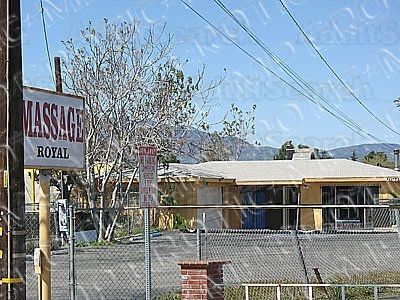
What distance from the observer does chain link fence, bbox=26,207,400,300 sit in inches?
607

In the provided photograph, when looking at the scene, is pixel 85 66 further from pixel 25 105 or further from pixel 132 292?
pixel 25 105

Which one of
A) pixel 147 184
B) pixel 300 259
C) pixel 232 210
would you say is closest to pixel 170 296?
pixel 300 259

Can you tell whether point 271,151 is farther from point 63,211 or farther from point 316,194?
point 63,211

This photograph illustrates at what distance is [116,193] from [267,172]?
1270 centimetres

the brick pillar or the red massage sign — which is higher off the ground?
the red massage sign

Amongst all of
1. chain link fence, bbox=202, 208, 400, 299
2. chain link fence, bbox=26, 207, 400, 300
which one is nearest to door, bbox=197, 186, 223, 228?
chain link fence, bbox=26, 207, 400, 300

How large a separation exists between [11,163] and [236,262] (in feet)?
36.7

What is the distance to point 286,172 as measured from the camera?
149 feet

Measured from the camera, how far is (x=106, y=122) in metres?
34.2

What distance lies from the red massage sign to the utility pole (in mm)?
1222

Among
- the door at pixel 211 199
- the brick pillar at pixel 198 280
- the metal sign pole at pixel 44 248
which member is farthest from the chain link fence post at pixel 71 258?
the door at pixel 211 199

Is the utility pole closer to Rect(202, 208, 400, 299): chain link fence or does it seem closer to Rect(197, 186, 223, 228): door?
Rect(202, 208, 400, 299): chain link fence

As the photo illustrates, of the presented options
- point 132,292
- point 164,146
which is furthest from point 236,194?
point 132,292

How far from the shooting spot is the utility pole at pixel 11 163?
7.84 meters
